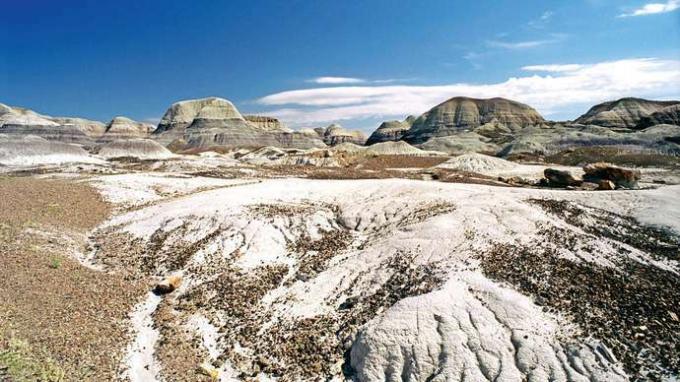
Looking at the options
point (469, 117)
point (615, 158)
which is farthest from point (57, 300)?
point (469, 117)

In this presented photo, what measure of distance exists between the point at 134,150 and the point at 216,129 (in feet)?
240

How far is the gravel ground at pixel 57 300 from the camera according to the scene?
36.1 ft

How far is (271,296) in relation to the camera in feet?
49.9

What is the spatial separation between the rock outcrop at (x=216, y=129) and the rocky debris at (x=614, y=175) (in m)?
125

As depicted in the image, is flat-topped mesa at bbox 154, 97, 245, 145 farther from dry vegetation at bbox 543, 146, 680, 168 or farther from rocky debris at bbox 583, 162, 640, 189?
rocky debris at bbox 583, 162, 640, 189

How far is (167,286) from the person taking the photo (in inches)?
637

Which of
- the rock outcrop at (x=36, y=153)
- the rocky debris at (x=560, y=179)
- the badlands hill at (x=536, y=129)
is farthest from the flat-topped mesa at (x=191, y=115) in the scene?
the rocky debris at (x=560, y=179)

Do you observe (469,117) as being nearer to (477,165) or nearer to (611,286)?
(477,165)

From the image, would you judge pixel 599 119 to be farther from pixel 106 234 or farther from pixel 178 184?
pixel 106 234

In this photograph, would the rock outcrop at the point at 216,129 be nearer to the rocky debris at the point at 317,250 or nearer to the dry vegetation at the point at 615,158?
the dry vegetation at the point at 615,158

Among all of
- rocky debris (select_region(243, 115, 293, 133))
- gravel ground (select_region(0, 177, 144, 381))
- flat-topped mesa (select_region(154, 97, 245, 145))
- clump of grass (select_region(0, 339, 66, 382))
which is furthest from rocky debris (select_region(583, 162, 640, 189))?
rocky debris (select_region(243, 115, 293, 133))

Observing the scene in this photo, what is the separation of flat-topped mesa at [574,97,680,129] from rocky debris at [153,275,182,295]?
15204cm

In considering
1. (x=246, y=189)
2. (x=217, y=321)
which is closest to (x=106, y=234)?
(x=246, y=189)

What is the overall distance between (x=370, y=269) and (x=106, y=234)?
1488cm
